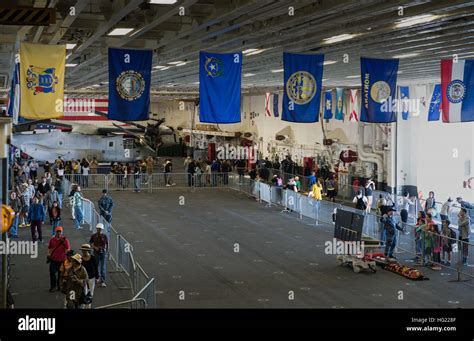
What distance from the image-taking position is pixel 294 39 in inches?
845

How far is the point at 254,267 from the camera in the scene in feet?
67.3

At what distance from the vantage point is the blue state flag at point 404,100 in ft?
123

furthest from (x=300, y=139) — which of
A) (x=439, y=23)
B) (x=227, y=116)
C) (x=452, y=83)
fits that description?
(x=439, y=23)

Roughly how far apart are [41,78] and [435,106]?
20031 mm

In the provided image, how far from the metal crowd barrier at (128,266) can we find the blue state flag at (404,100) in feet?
55.2

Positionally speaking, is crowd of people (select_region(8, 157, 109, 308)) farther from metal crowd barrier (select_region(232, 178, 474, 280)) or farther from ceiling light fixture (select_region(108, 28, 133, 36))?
metal crowd barrier (select_region(232, 178, 474, 280))

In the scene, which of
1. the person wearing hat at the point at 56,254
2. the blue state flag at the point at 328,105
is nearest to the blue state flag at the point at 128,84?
the person wearing hat at the point at 56,254

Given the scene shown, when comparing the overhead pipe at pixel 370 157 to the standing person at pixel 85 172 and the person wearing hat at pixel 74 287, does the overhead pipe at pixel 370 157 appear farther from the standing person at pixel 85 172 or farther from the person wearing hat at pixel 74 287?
the person wearing hat at pixel 74 287

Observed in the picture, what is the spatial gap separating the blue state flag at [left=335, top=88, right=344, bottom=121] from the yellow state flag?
23.6 metres

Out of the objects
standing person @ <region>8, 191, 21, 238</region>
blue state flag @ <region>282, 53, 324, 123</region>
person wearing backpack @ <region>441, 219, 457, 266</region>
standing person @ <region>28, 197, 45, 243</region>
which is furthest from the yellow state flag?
person wearing backpack @ <region>441, 219, 457, 266</region>

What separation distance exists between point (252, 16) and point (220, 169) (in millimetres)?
26919

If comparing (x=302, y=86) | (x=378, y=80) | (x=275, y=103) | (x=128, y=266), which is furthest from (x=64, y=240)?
(x=275, y=103)

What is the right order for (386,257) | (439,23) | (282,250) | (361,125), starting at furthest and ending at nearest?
(361,125) → (282,250) → (386,257) → (439,23)
